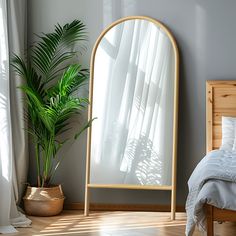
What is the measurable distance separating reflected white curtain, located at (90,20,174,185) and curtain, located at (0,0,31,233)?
2.22ft

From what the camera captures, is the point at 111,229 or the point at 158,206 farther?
the point at 158,206

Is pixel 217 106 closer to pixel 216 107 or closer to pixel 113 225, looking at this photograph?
pixel 216 107

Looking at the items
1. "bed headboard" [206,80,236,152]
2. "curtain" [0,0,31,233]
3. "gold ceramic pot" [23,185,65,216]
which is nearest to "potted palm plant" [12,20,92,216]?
"gold ceramic pot" [23,185,65,216]

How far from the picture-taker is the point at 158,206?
5.23 m

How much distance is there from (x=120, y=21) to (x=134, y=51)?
30cm

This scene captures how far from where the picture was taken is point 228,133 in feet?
16.4

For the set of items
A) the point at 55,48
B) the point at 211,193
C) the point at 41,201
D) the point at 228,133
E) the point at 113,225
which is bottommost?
the point at 113,225

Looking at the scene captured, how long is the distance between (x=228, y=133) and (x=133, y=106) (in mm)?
881

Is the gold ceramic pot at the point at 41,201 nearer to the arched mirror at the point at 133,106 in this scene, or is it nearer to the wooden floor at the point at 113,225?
the wooden floor at the point at 113,225

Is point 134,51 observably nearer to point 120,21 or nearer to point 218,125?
point 120,21

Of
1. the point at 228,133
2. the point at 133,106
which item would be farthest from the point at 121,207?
the point at 228,133

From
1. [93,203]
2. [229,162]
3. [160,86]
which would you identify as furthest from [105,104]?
[229,162]

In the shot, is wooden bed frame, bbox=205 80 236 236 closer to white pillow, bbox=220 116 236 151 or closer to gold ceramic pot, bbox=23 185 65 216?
white pillow, bbox=220 116 236 151

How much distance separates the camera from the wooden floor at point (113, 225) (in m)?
4.34
